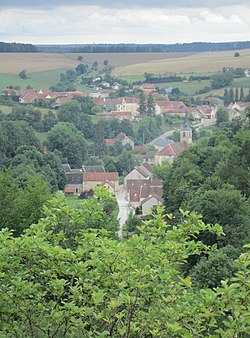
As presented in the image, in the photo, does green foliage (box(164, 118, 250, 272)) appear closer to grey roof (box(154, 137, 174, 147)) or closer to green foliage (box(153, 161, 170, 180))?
green foliage (box(153, 161, 170, 180))

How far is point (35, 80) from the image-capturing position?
12988 centimetres

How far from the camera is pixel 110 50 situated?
183m

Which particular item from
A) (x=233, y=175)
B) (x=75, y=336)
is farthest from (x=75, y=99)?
(x=75, y=336)

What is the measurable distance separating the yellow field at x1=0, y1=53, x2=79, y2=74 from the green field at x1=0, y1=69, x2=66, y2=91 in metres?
1.50

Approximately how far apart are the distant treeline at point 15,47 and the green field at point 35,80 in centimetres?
2437

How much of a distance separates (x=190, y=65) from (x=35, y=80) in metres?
29.9

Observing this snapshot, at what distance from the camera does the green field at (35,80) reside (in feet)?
403

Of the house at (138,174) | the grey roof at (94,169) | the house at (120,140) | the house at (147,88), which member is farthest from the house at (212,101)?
the house at (138,174)

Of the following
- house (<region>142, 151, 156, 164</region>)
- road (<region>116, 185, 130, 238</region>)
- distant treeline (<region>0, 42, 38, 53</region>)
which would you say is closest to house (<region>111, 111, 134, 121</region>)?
house (<region>142, 151, 156, 164</region>)

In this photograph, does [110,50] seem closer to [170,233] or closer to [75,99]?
[75,99]

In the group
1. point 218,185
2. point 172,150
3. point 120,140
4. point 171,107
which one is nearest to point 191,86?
point 171,107

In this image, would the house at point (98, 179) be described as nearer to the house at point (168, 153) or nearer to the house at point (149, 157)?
the house at point (168, 153)

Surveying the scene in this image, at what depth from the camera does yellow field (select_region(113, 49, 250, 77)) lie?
437 ft

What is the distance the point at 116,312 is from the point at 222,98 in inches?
4284
